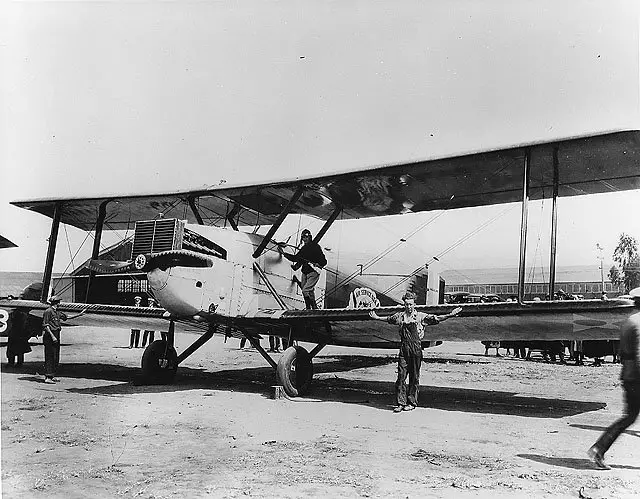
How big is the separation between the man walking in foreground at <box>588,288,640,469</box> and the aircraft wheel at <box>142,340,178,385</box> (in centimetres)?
757

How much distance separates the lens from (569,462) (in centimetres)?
513

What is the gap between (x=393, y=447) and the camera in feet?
18.7

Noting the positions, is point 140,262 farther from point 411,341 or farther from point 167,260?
point 411,341

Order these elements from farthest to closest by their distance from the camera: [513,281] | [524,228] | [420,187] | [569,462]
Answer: [513,281]
[420,187]
[524,228]
[569,462]

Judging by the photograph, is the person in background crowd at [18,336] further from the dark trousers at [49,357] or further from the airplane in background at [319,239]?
the dark trousers at [49,357]

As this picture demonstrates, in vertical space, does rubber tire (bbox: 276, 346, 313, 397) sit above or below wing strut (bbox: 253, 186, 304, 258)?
below

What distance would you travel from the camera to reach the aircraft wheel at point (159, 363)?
10.2m

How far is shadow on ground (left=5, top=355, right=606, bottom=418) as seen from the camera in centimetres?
856

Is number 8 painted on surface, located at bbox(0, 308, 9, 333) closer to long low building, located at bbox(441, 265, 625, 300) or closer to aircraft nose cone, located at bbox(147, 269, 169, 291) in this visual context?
aircraft nose cone, located at bbox(147, 269, 169, 291)

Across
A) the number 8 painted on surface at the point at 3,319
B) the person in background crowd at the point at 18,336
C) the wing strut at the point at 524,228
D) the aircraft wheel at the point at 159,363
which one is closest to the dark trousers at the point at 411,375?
the wing strut at the point at 524,228

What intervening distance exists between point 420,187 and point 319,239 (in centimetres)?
210

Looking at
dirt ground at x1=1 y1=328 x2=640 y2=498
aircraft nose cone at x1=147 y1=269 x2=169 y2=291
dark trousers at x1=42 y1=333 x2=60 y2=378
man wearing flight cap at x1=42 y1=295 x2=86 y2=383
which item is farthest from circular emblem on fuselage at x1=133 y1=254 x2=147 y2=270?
dark trousers at x1=42 y1=333 x2=60 y2=378

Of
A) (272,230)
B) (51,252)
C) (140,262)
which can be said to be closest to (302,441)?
(140,262)

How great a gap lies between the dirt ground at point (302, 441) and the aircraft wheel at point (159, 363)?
9.1 inches
